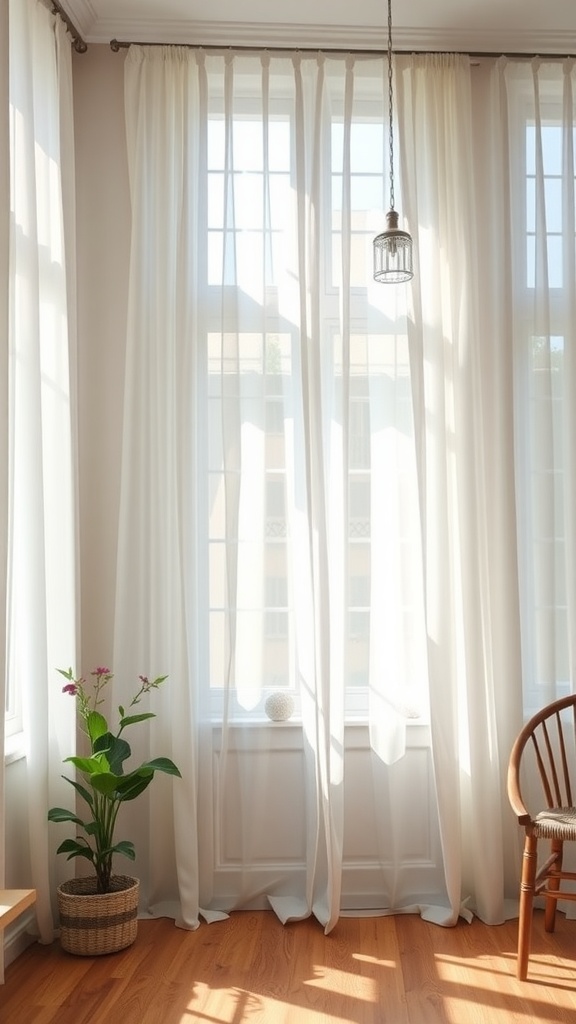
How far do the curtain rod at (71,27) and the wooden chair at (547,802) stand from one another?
3100 mm

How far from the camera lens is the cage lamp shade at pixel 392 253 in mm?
3045

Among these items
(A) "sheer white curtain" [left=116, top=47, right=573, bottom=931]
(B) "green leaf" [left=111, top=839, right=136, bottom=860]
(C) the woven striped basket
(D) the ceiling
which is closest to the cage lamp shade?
Answer: (A) "sheer white curtain" [left=116, top=47, right=573, bottom=931]

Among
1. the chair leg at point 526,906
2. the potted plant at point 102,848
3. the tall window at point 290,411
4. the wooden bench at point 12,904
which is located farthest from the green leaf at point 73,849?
A: the chair leg at point 526,906

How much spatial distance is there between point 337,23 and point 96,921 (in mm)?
3434

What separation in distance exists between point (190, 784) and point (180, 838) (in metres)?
0.20

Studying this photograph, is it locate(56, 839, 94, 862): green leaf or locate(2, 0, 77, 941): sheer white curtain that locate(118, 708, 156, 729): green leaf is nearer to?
locate(2, 0, 77, 941): sheer white curtain

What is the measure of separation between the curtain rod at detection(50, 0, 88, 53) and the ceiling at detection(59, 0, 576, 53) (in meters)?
0.02

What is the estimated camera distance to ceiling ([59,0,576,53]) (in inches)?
142

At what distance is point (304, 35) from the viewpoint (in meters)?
3.78

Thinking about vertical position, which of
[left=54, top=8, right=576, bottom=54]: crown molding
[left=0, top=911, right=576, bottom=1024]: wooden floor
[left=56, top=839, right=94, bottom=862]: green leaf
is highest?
[left=54, top=8, right=576, bottom=54]: crown molding

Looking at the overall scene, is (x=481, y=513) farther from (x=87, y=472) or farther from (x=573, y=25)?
(x=573, y=25)

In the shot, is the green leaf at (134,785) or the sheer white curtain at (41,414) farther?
the green leaf at (134,785)

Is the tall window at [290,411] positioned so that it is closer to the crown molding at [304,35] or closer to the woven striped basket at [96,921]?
the crown molding at [304,35]

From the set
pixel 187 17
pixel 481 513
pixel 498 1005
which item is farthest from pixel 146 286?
pixel 498 1005
